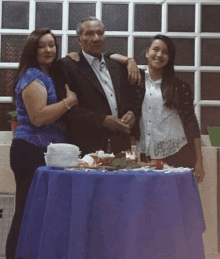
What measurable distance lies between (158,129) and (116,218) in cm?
112

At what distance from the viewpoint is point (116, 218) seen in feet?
6.20

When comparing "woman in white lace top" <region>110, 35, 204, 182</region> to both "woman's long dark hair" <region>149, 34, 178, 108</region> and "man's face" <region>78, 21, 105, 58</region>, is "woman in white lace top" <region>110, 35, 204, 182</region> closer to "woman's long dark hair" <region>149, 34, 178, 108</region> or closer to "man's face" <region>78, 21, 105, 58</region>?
"woman's long dark hair" <region>149, 34, 178, 108</region>

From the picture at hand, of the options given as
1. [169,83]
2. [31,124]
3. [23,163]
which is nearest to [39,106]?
[31,124]

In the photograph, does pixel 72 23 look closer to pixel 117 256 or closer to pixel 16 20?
pixel 16 20

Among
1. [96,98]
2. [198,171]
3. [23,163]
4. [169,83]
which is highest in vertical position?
[169,83]

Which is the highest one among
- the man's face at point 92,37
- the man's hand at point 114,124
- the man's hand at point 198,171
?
the man's face at point 92,37

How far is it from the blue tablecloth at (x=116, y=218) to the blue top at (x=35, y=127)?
0.52 m

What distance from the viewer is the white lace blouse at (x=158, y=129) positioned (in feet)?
9.45

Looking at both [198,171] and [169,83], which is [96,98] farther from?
[198,171]

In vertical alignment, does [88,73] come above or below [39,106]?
above

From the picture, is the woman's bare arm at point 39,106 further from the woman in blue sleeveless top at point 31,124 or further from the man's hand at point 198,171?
the man's hand at point 198,171

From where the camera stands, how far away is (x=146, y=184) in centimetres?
193

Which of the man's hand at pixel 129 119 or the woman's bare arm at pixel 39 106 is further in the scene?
the man's hand at pixel 129 119

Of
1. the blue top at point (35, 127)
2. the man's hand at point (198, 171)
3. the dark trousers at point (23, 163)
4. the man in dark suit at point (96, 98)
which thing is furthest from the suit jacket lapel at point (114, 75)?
the man's hand at point (198, 171)
